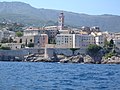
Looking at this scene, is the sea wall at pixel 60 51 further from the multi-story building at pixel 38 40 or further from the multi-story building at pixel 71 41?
the multi-story building at pixel 38 40

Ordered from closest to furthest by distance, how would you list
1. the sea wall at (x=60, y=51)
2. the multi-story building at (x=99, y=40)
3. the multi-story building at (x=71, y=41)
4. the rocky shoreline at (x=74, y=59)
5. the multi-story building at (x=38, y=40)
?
1. the rocky shoreline at (x=74, y=59)
2. the sea wall at (x=60, y=51)
3. the multi-story building at (x=71, y=41)
4. the multi-story building at (x=38, y=40)
5. the multi-story building at (x=99, y=40)

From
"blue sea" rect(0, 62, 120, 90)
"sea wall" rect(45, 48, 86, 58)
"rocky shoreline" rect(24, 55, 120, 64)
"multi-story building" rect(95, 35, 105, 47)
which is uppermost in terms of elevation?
"blue sea" rect(0, 62, 120, 90)

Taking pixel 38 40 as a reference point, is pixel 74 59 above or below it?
below

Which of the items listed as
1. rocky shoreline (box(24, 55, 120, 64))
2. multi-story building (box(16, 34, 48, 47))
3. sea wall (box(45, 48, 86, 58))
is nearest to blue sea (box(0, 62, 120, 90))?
rocky shoreline (box(24, 55, 120, 64))

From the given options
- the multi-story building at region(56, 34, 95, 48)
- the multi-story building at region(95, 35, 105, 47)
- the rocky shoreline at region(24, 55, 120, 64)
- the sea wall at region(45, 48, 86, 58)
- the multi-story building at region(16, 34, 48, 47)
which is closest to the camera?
the rocky shoreline at region(24, 55, 120, 64)

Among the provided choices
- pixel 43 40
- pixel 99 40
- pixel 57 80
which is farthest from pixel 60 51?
pixel 57 80

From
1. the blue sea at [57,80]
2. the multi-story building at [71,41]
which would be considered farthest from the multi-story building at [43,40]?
the blue sea at [57,80]

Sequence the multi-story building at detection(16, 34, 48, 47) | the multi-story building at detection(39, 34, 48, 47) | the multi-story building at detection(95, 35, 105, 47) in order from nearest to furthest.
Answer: the multi-story building at detection(39, 34, 48, 47) → the multi-story building at detection(16, 34, 48, 47) → the multi-story building at detection(95, 35, 105, 47)

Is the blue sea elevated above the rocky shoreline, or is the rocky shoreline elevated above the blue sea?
the blue sea

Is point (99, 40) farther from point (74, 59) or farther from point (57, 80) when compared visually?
point (57, 80)

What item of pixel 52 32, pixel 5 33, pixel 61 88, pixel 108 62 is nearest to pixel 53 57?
pixel 108 62

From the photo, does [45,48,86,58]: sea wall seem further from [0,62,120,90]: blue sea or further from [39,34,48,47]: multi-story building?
[0,62,120,90]: blue sea

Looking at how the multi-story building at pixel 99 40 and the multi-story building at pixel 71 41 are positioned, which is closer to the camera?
the multi-story building at pixel 71 41

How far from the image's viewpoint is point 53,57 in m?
111
